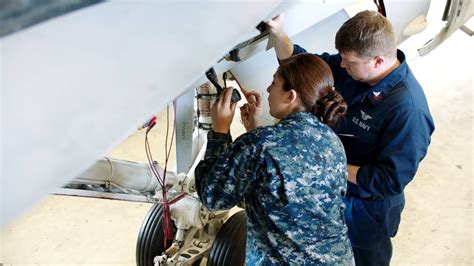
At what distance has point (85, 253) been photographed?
2.49 m

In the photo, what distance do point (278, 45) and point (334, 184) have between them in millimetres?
500

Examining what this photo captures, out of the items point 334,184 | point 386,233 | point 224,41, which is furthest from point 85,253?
point 224,41

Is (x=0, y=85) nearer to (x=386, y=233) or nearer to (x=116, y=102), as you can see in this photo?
(x=116, y=102)

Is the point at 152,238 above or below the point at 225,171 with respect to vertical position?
below

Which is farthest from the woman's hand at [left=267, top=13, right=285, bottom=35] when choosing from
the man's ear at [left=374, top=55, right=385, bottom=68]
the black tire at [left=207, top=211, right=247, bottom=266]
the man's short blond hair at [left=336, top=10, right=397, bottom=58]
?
the black tire at [left=207, top=211, right=247, bottom=266]

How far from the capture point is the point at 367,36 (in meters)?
1.34

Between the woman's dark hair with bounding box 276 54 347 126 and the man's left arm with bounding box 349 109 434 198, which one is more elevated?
the woman's dark hair with bounding box 276 54 347 126

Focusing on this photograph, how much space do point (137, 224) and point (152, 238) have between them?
621 millimetres

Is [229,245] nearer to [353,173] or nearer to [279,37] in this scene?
[353,173]

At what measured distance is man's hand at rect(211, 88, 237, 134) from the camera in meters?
1.27

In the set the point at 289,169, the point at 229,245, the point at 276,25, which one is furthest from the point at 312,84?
the point at 229,245

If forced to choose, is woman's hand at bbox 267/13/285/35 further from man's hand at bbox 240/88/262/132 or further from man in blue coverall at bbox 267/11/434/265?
man's hand at bbox 240/88/262/132

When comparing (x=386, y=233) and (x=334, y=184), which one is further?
(x=386, y=233)

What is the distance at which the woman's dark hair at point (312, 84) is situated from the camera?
1.20 meters
